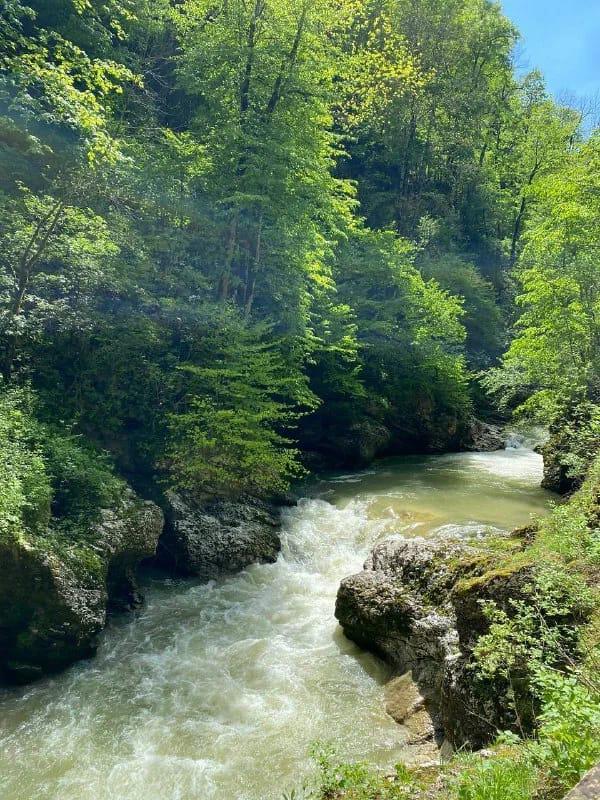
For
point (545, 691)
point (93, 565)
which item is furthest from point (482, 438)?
point (545, 691)

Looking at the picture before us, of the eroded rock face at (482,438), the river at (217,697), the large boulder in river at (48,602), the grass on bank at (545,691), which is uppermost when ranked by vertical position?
the eroded rock face at (482,438)

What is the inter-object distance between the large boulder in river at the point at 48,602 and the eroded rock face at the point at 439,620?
3866 mm

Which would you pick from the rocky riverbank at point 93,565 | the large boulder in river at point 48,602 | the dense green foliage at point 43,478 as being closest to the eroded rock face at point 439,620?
the rocky riverbank at point 93,565

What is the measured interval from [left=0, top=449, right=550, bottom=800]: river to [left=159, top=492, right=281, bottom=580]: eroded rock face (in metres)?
0.37

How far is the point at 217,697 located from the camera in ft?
22.2

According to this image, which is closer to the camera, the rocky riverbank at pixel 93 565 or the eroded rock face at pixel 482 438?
the rocky riverbank at pixel 93 565

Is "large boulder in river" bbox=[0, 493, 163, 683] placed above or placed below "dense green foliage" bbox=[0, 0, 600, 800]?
below

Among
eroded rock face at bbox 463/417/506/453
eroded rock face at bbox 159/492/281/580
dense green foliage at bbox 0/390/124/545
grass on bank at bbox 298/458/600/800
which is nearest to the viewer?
grass on bank at bbox 298/458/600/800

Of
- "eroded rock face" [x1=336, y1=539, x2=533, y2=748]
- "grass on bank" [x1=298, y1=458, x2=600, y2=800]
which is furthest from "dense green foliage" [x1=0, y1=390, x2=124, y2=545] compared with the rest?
"grass on bank" [x1=298, y1=458, x2=600, y2=800]

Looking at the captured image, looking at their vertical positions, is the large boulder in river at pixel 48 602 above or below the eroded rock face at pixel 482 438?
below

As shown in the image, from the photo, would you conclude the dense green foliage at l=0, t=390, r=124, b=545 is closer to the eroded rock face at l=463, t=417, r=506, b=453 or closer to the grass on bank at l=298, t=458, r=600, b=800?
the grass on bank at l=298, t=458, r=600, b=800

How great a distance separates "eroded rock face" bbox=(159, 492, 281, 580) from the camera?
10273 millimetres

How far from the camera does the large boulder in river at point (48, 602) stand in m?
7.02

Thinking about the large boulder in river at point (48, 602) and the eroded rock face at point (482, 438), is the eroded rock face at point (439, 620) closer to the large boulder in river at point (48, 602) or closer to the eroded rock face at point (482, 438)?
the large boulder in river at point (48, 602)
